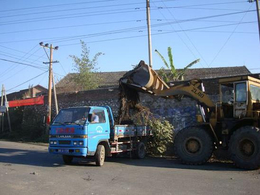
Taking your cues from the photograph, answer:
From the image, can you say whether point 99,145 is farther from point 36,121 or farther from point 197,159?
point 36,121

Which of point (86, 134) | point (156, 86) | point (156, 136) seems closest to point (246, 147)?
point (156, 86)

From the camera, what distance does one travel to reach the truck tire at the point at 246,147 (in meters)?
10.4

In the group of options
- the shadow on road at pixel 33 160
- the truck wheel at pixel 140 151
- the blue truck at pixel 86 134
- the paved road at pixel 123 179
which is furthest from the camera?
the truck wheel at pixel 140 151

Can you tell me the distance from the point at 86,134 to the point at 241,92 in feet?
20.0

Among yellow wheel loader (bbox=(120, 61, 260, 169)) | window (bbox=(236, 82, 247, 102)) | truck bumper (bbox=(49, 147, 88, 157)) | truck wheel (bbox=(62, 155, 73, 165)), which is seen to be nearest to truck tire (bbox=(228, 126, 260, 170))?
yellow wheel loader (bbox=(120, 61, 260, 169))

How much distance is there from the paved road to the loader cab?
84.1 inches

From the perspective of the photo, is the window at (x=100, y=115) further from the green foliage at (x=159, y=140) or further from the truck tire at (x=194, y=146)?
the green foliage at (x=159, y=140)

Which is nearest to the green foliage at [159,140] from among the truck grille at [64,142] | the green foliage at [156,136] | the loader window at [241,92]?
the green foliage at [156,136]

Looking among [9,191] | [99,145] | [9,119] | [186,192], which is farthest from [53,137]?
[9,119]

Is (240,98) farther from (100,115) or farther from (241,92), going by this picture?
(100,115)

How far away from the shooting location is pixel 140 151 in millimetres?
13953

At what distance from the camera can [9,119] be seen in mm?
32219

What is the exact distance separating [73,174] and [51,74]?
1945 centimetres

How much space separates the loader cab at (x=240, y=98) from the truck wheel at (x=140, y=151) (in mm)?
4192
